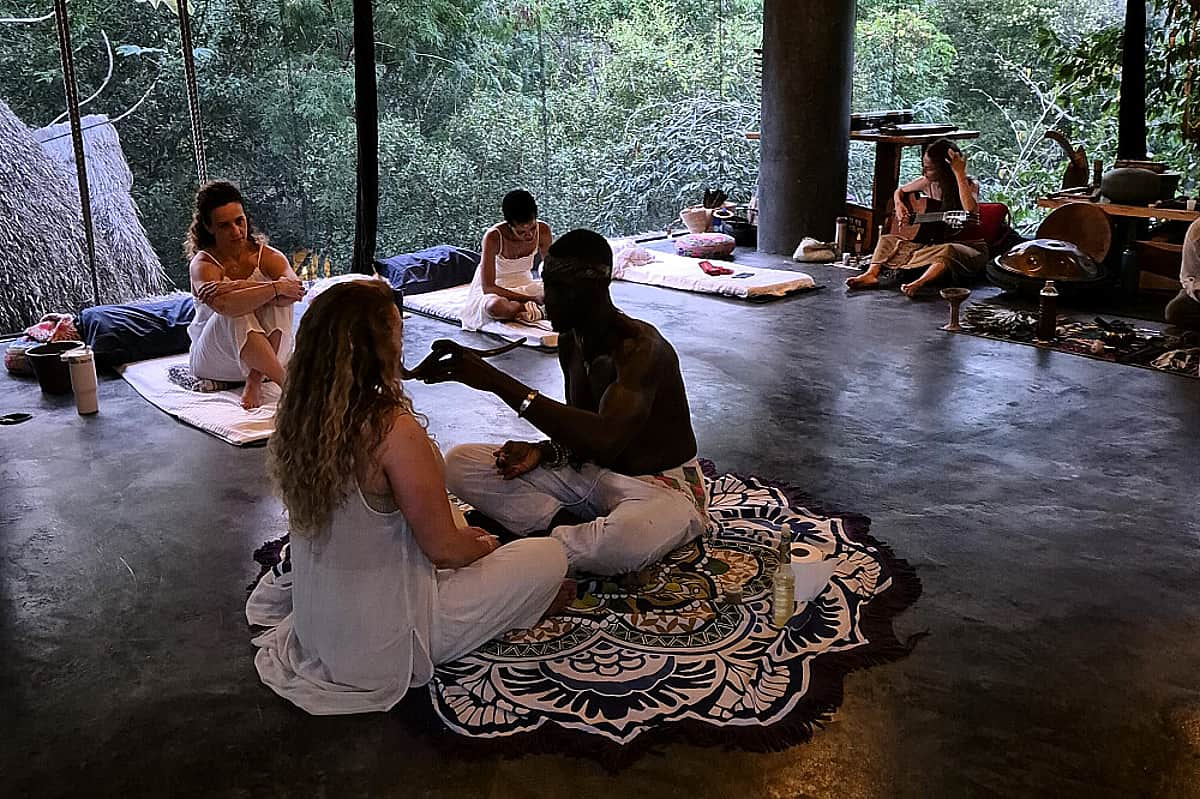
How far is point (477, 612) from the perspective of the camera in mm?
2635

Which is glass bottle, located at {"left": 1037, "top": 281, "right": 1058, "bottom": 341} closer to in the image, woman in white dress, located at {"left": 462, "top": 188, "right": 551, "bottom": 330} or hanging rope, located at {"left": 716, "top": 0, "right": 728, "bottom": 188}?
woman in white dress, located at {"left": 462, "top": 188, "right": 551, "bottom": 330}

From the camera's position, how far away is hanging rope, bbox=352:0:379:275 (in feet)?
22.0

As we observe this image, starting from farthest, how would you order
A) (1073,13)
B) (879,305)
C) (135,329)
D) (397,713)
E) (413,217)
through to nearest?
(1073,13), (413,217), (879,305), (135,329), (397,713)

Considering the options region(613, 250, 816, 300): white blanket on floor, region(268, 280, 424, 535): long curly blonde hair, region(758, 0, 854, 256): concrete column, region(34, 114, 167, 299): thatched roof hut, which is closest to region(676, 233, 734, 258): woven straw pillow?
region(613, 250, 816, 300): white blanket on floor

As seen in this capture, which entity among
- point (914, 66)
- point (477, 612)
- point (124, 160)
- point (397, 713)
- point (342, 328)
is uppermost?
point (914, 66)

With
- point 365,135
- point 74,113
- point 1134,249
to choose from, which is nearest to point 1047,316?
point 1134,249

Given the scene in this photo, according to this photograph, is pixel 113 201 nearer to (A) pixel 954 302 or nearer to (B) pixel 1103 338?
(A) pixel 954 302

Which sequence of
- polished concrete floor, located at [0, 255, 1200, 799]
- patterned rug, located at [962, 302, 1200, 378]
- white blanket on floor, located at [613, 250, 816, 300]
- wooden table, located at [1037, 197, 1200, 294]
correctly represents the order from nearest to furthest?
polished concrete floor, located at [0, 255, 1200, 799] < patterned rug, located at [962, 302, 1200, 378] < wooden table, located at [1037, 197, 1200, 294] < white blanket on floor, located at [613, 250, 816, 300]

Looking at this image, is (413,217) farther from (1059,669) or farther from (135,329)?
(1059,669)

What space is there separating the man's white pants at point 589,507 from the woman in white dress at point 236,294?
1923mm

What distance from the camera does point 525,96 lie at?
984 centimetres

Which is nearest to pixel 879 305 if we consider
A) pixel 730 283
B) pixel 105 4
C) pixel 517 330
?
pixel 730 283

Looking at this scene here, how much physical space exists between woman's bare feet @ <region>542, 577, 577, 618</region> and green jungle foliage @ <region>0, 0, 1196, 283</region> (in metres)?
5.70

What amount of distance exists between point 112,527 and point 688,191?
787cm
